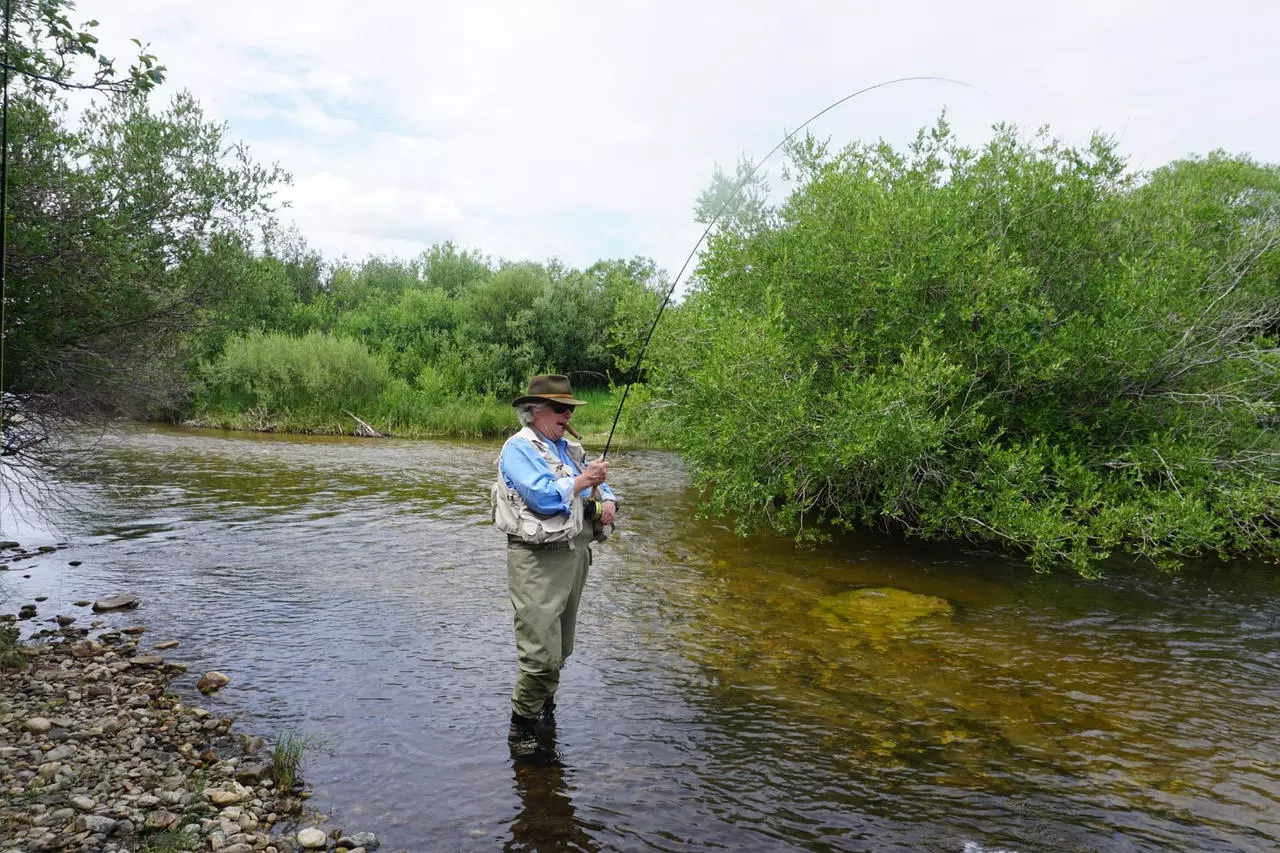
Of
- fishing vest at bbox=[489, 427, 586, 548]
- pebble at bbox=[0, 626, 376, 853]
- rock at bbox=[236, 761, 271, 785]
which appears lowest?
rock at bbox=[236, 761, 271, 785]

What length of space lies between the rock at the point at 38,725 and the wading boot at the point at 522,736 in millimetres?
2777

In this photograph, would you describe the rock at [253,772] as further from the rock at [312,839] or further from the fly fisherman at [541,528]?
the fly fisherman at [541,528]

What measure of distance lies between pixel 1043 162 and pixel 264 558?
1142 cm

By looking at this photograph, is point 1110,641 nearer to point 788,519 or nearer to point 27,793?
point 788,519

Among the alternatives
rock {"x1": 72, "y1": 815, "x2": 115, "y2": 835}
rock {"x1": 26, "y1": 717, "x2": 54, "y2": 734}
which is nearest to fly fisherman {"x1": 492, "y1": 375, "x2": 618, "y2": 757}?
rock {"x1": 72, "y1": 815, "x2": 115, "y2": 835}

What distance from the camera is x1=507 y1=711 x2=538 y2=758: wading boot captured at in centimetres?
534

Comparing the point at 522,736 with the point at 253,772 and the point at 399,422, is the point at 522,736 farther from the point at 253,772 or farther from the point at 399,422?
the point at 399,422

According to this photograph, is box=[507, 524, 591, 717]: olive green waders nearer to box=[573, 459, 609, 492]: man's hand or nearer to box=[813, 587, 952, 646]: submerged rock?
box=[573, 459, 609, 492]: man's hand

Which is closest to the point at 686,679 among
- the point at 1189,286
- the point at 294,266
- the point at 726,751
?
the point at 726,751

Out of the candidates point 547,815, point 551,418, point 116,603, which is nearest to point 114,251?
point 116,603

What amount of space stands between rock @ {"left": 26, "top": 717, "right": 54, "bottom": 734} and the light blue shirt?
3126 millimetres

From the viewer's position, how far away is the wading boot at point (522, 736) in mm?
5344

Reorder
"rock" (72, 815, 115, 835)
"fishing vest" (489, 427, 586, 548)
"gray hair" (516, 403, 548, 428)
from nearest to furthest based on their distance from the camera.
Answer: "rock" (72, 815, 115, 835)
"fishing vest" (489, 427, 586, 548)
"gray hair" (516, 403, 548, 428)

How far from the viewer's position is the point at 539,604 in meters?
5.20
